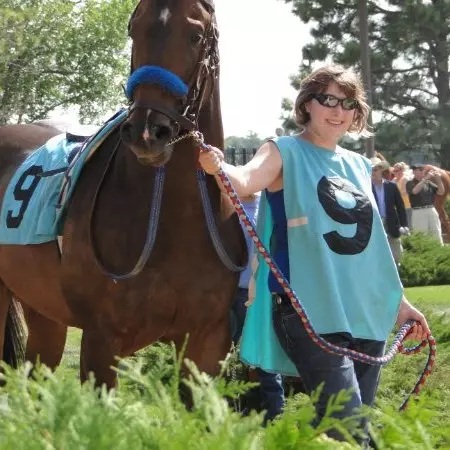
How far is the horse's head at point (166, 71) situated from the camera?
11.9 ft

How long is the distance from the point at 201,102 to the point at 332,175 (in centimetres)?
66

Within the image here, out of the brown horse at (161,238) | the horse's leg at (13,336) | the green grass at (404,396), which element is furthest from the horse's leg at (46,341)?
the brown horse at (161,238)

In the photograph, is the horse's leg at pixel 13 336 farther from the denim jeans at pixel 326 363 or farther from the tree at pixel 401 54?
the tree at pixel 401 54

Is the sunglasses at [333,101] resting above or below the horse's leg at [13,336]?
above

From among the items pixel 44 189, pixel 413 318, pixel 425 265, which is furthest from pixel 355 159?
pixel 425 265

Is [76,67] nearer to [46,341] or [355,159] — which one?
[46,341]

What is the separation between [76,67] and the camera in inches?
1476

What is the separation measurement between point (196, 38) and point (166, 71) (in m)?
0.29

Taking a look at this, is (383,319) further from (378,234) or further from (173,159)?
(173,159)

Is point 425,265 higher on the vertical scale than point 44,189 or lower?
lower

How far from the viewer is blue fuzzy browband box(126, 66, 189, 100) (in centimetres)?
375

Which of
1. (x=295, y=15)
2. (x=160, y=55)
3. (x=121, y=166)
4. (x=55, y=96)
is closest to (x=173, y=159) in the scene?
(x=121, y=166)

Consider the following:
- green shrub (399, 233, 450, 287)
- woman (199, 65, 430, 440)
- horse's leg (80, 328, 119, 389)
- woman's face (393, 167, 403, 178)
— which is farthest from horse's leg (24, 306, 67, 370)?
woman's face (393, 167, 403, 178)

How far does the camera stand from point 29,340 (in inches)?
237
